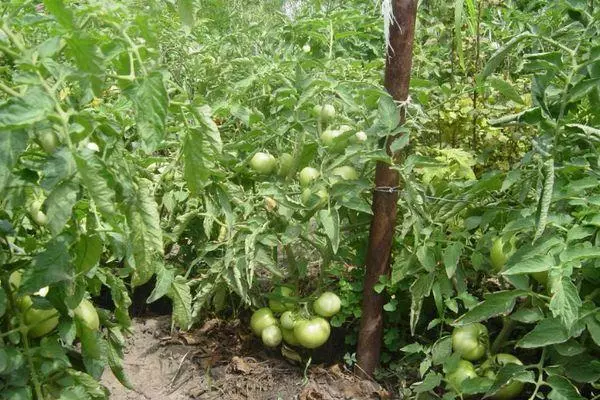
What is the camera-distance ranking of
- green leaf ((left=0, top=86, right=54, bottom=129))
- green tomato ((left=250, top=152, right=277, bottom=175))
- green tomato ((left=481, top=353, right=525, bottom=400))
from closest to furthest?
green leaf ((left=0, top=86, right=54, bottom=129))
green tomato ((left=481, top=353, right=525, bottom=400))
green tomato ((left=250, top=152, right=277, bottom=175))

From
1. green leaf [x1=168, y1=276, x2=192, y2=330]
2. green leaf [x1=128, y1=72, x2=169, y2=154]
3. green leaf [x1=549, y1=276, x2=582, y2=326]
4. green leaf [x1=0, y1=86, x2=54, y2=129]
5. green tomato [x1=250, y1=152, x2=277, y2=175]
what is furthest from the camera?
green tomato [x1=250, y1=152, x2=277, y2=175]

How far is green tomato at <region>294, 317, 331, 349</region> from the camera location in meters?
2.02

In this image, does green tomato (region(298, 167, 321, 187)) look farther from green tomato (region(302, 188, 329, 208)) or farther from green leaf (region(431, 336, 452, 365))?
green leaf (region(431, 336, 452, 365))

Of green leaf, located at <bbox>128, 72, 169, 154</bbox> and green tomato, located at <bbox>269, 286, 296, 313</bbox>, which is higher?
green leaf, located at <bbox>128, 72, 169, 154</bbox>

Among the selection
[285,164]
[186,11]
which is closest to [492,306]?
[285,164]

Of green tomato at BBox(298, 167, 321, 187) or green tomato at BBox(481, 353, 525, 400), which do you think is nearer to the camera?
green tomato at BBox(481, 353, 525, 400)

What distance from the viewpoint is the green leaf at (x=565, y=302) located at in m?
1.39

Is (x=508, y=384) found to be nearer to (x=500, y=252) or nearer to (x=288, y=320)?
(x=500, y=252)

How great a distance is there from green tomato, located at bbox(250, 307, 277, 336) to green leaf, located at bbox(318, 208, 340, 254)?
1.45ft

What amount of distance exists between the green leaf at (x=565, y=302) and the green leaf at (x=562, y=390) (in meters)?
0.24

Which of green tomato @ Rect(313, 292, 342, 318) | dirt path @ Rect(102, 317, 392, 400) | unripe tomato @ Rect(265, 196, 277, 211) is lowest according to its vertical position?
dirt path @ Rect(102, 317, 392, 400)

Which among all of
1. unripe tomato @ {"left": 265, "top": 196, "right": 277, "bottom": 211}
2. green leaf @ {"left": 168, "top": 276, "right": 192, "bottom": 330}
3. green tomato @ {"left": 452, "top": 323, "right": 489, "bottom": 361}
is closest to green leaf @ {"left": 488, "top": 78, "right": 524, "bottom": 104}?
green tomato @ {"left": 452, "top": 323, "right": 489, "bottom": 361}

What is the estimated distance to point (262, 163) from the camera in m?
2.07

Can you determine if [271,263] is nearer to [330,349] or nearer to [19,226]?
[330,349]
